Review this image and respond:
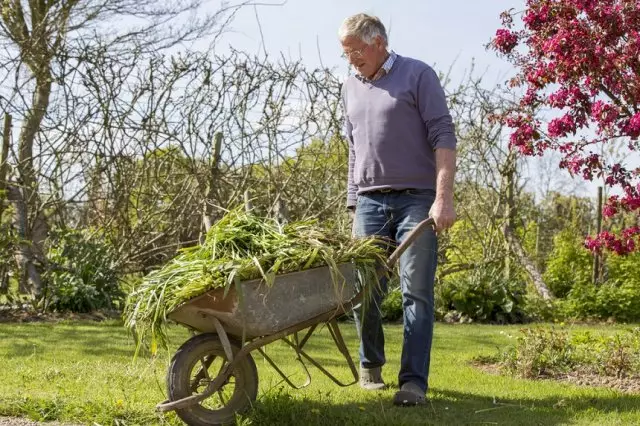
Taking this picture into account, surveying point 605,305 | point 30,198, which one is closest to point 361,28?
point 30,198

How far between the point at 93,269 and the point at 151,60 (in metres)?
1.99

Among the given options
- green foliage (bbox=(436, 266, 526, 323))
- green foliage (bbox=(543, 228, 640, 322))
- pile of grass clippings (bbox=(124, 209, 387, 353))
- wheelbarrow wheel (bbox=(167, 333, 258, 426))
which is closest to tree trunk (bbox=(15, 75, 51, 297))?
green foliage (bbox=(436, 266, 526, 323))

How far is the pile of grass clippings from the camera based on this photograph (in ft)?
11.0

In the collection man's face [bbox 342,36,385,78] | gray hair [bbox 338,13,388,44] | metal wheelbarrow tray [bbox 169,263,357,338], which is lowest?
metal wheelbarrow tray [bbox 169,263,357,338]

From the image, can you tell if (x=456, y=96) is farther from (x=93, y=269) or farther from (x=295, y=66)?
(x=93, y=269)

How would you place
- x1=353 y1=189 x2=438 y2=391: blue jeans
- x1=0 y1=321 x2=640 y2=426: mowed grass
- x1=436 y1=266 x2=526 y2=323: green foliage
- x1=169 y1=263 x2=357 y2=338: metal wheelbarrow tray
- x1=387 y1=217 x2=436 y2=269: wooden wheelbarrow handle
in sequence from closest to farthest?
x1=169 y1=263 x2=357 y2=338: metal wheelbarrow tray, x1=0 y1=321 x2=640 y2=426: mowed grass, x1=387 y1=217 x2=436 y2=269: wooden wheelbarrow handle, x1=353 y1=189 x2=438 y2=391: blue jeans, x1=436 y1=266 x2=526 y2=323: green foliage

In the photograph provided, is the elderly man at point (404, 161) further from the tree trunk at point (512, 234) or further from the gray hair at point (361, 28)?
the tree trunk at point (512, 234)

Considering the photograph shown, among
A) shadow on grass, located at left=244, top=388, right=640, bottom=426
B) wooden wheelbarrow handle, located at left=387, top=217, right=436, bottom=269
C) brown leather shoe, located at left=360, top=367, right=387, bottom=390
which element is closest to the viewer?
shadow on grass, located at left=244, top=388, right=640, bottom=426

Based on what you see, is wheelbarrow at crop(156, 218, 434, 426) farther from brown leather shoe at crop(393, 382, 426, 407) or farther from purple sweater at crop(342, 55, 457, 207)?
purple sweater at crop(342, 55, 457, 207)

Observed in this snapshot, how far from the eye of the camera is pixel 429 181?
13.7 feet

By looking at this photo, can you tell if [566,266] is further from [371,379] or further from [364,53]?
[364,53]

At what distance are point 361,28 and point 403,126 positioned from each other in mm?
481

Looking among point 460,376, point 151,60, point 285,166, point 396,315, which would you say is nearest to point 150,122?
point 151,60

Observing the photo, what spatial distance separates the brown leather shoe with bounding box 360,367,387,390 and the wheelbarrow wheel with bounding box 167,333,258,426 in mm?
947
